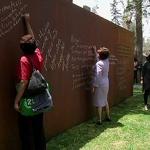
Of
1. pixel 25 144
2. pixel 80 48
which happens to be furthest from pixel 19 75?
pixel 80 48

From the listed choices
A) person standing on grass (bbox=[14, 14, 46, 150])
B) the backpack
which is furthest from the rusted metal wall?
the backpack

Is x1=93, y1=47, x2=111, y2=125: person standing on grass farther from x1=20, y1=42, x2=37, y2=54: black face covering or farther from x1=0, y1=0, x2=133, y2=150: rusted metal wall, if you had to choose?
x1=20, y1=42, x2=37, y2=54: black face covering

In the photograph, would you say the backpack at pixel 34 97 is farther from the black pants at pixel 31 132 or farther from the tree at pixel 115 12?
the tree at pixel 115 12

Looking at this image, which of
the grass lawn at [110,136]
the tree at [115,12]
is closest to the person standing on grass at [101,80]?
the grass lawn at [110,136]

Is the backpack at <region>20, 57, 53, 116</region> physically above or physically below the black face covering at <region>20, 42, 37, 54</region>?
below

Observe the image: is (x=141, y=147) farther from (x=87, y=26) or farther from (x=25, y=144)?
(x=87, y=26)

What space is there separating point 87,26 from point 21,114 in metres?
4.97

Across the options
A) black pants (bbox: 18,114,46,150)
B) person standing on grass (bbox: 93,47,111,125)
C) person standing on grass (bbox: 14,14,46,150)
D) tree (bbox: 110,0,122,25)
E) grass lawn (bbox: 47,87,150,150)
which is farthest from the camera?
tree (bbox: 110,0,122,25)

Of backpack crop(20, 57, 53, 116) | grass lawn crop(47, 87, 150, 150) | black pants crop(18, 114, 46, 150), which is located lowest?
grass lawn crop(47, 87, 150, 150)

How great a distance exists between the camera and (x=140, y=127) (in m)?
10.5

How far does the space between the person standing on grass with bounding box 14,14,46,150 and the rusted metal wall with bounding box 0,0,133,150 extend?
0.85 feet

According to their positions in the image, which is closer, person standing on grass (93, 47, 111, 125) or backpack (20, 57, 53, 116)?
backpack (20, 57, 53, 116)

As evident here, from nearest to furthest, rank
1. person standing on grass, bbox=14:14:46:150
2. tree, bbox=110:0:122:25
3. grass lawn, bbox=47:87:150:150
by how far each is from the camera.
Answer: person standing on grass, bbox=14:14:46:150
grass lawn, bbox=47:87:150:150
tree, bbox=110:0:122:25

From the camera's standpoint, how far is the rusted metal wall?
7004mm
